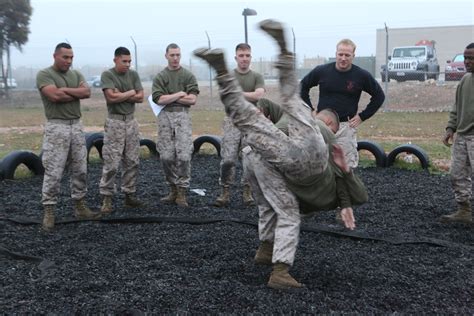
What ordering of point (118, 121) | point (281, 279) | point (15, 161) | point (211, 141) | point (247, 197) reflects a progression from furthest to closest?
1. point (211, 141)
2. point (15, 161)
3. point (247, 197)
4. point (118, 121)
5. point (281, 279)

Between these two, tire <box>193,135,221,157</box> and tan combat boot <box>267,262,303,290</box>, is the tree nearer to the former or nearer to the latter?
tire <box>193,135,221,157</box>

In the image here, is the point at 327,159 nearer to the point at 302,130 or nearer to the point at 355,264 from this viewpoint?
the point at 302,130

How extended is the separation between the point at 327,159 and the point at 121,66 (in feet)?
12.3

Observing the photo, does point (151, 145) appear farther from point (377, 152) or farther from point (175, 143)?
point (377, 152)

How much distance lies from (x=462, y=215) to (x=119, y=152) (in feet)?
13.4

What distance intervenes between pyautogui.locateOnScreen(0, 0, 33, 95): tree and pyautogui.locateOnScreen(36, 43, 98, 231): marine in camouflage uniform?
2687 centimetres

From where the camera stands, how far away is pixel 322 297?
13.6 feet

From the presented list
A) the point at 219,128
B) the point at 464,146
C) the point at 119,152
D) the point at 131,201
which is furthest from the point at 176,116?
the point at 219,128

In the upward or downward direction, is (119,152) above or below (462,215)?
above

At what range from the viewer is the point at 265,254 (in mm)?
4797

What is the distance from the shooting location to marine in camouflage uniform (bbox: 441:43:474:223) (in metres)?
6.41

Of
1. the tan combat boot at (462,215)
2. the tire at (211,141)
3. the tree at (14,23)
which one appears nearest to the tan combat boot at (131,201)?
the tan combat boot at (462,215)

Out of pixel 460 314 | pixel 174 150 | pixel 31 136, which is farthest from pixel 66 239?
pixel 31 136

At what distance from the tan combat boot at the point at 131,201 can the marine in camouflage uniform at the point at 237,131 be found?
983 millimetres
